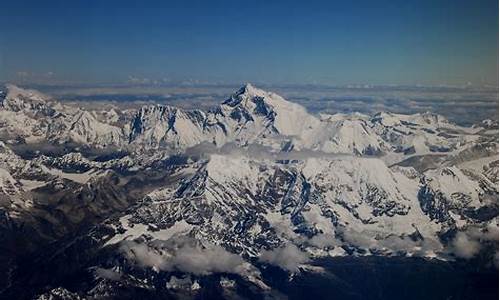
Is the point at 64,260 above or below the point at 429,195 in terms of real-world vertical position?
below

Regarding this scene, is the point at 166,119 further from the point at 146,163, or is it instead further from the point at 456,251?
the point at 456,251

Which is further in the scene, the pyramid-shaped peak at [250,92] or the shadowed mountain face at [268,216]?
the pyramid-shaped peak at [250,92]

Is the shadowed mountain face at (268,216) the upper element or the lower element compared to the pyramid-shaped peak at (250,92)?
lower

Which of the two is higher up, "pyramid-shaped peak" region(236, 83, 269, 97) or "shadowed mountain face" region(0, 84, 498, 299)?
"pyramid-shaped peak" region(236, 83, 269, 97)

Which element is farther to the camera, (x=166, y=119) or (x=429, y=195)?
(x=166, y=119)

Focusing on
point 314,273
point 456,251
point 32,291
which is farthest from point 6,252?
point 456,251

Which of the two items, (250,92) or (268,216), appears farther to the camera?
(250,92)

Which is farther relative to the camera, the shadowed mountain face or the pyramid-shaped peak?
the pyramid-shaped peak

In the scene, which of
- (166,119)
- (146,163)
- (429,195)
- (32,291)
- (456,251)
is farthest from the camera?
(166,119)
